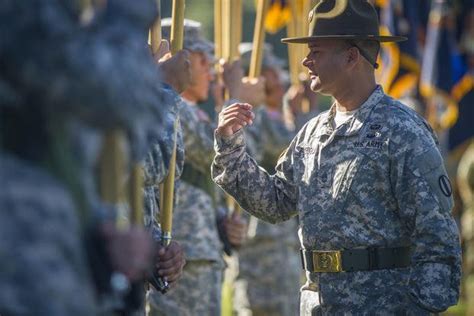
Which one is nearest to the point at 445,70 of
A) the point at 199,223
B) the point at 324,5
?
the point at 199,223

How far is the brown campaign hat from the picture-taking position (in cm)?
645

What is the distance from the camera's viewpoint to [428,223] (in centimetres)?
598

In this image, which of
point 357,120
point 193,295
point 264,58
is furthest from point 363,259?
point 264,58

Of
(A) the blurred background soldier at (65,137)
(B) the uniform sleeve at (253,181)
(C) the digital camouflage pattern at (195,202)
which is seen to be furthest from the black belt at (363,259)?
(A) the blurred background soldier at (65,137)

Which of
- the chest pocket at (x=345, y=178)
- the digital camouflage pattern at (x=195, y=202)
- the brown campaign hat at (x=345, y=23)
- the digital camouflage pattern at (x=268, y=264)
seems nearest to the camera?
the chest pocket at (x=345, y=178)

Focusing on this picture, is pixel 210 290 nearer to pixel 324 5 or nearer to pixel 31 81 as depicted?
pixel 324 5

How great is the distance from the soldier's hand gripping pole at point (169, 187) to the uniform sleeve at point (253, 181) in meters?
0.24

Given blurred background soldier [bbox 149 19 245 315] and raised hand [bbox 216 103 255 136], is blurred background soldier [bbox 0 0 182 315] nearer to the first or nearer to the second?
raised hand [bbox 216 103 255 136]

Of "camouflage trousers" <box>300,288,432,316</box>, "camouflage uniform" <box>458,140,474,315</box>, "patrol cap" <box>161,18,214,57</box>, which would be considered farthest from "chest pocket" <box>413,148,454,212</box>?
"camouflage uniform" <box>458,140,474,315</box>

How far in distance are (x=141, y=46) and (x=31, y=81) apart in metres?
0.34

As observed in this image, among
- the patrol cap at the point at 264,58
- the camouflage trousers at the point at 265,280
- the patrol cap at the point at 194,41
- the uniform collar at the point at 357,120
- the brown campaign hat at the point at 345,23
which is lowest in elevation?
the camouflage trousers at the point at 265,280

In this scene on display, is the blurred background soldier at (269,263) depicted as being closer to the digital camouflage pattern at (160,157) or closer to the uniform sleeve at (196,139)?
the uniform sleeve at (196,139)

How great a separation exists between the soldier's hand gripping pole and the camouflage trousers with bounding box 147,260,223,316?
1.82 meters

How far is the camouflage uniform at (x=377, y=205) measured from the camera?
5988 millimetres
